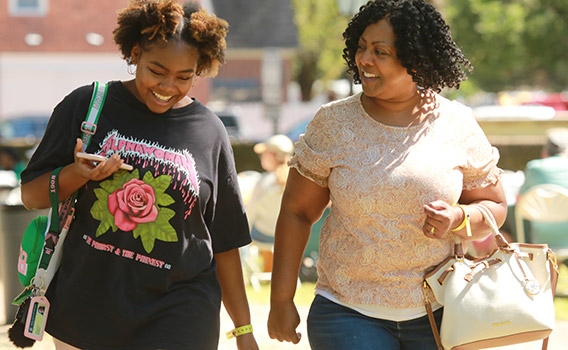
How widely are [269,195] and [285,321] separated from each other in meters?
5.33

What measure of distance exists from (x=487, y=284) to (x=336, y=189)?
0.61 metres

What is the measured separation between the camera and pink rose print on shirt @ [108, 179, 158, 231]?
2898mm

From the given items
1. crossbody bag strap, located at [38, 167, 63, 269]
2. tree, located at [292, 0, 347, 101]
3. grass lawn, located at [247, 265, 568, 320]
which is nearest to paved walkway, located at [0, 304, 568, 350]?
grass lawn, located at [247, 265, 568, 320]

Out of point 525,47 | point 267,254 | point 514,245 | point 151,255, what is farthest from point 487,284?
point 525,47

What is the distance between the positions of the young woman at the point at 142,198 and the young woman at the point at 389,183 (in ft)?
1.30

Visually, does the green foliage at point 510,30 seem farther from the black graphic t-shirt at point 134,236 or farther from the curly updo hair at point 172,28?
the black graphic t-shirt at point 134,236

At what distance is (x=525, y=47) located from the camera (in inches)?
1380

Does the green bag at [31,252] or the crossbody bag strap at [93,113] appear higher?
the crossbody bag strap at [93,113]

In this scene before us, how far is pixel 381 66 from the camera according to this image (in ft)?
10.0

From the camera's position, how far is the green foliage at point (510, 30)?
1294 inches

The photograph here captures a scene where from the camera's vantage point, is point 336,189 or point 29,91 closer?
point 336,189

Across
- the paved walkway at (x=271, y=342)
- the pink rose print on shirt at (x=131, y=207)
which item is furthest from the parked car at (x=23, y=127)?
the pink rose print on shirt at (x=131, y=207)

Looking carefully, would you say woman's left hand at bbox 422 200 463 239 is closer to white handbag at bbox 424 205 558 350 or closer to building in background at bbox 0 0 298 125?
white handbag at bbox 424 205 558 350

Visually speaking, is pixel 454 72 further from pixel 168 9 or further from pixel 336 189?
pixel 168 9
